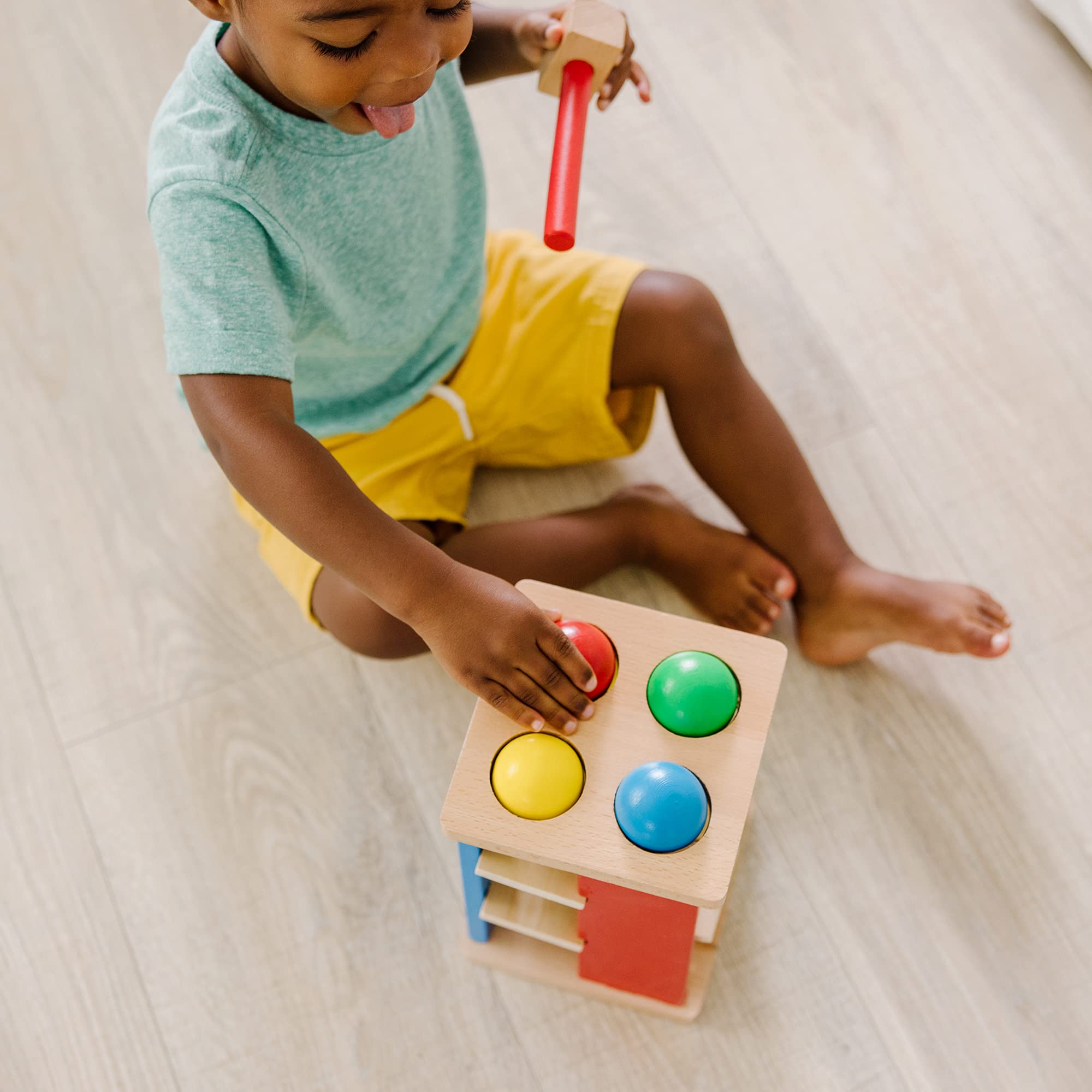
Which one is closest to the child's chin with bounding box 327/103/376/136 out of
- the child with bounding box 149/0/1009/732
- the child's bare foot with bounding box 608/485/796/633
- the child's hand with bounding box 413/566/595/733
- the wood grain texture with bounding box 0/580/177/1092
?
the child with bounding box 149/0/1009/732

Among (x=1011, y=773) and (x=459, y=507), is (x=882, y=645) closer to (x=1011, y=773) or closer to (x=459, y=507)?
(x=1011, y=773)

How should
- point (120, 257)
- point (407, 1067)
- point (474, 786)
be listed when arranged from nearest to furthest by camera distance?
point (474, 786), point (407, 1067), point (120, 257)

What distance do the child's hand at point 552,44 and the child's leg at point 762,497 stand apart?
0.13 m

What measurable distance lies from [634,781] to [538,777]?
0.05 m

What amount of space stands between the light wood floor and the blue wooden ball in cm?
26

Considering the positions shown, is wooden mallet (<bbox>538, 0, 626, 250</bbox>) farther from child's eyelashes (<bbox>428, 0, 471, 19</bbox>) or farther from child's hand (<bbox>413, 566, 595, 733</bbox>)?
child's hand (<bbox>413, 566, 595, 733</bbox>)

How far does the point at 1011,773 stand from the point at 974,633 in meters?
0.11

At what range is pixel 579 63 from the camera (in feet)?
2.28

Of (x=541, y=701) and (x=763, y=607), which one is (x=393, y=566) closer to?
(x=541, y=701)

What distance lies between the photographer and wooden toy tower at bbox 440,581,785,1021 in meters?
0.58

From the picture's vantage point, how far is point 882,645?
88cm

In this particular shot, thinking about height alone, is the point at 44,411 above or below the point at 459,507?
below

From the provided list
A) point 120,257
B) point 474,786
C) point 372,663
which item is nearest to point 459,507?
point 372,663

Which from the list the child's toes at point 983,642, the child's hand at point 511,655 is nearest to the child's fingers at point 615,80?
the child's hand at point 511,655
